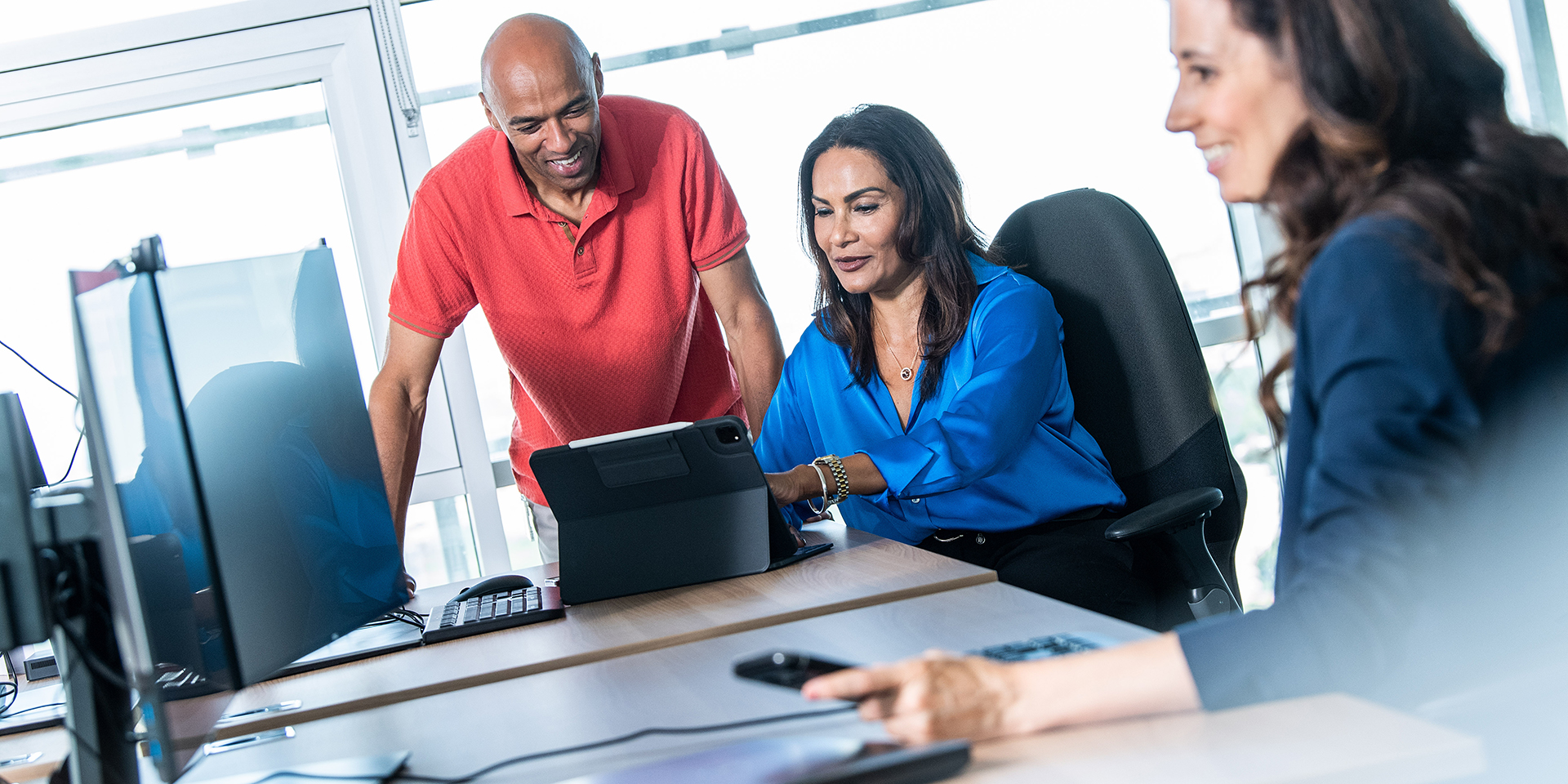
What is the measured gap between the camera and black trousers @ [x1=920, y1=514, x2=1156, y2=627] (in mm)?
1572

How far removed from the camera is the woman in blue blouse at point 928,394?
1.71 meters

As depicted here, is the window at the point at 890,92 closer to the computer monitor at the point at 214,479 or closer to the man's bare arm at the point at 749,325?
the man's bare arm at the point at 749,325

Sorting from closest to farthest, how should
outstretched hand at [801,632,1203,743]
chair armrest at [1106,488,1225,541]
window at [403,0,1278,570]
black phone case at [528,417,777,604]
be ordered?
outstretched hand at [801,632,1203,743] < black phone case at [528,417,777,604] < chair armrest at [1106,488,1225,541] < window at [403,0,1278,570]

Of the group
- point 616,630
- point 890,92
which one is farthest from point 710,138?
point 616,630

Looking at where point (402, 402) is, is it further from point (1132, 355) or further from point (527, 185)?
point (1132, 355)

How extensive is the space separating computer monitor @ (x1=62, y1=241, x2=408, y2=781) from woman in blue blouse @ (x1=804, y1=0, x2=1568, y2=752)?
50cm

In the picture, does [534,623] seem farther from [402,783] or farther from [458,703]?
[402,783]

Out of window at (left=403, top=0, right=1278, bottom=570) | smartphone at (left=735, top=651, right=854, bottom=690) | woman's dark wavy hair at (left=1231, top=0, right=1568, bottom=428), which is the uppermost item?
window at (left=403, top=0, right=1278, bottom=570)

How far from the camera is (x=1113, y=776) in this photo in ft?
2.13

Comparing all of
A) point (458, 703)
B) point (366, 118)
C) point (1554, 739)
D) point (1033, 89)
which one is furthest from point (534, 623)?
point (1033, 89)

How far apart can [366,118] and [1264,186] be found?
8.00 feet

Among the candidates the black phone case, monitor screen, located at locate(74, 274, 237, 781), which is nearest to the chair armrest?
the black phone case

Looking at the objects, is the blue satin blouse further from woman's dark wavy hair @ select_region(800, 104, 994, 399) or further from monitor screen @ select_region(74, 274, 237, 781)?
monitor screen @ select_region(74, 274, 237, 781)

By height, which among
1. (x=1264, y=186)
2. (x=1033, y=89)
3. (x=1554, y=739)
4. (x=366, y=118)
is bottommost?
(x=1554, y=739)
